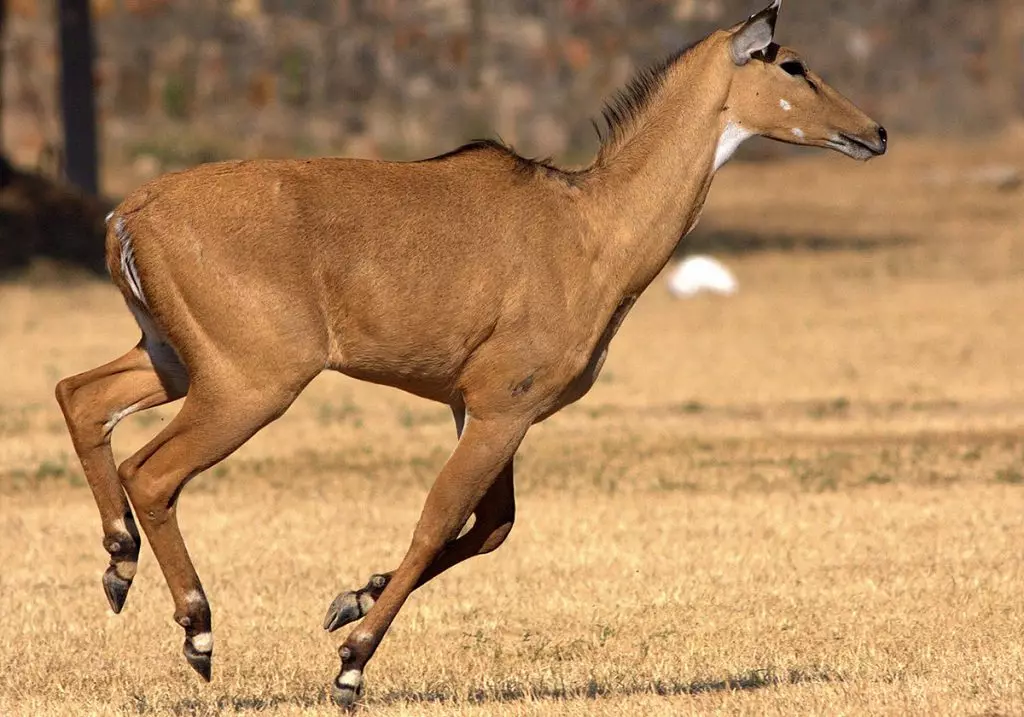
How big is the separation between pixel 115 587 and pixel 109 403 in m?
0.78

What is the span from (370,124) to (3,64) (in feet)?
20.3

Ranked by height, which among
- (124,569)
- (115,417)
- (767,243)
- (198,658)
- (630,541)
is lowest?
(198,658)

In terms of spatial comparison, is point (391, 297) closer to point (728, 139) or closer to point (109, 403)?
point (109, 403)

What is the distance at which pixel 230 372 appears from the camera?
23.8 ft

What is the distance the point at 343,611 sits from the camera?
7668 mm

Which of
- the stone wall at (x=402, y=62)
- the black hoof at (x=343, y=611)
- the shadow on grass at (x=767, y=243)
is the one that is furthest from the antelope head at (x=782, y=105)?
the stone wall at (x=402, y=62)

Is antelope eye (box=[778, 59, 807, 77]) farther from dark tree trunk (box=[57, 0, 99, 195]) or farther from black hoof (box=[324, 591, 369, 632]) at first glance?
dark tree trunk (box=[57, 0, 99, 195])

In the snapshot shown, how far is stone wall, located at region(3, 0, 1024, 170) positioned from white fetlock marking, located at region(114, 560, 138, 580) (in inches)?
900

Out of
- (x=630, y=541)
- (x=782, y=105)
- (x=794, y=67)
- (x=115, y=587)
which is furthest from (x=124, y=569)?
(x=630, y=541)

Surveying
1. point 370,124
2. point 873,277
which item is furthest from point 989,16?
point 873,277

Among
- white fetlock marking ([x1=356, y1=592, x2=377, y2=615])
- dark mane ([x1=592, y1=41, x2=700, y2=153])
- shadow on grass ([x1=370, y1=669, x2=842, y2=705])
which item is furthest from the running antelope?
shadow on grass ([x1=370, y1=669, x2=842, y2=705])

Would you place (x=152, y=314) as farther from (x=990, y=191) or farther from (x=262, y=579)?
(x=990, y=191)

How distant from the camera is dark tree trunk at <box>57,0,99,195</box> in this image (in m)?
24.7

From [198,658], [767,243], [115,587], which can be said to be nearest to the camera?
[198,658]
